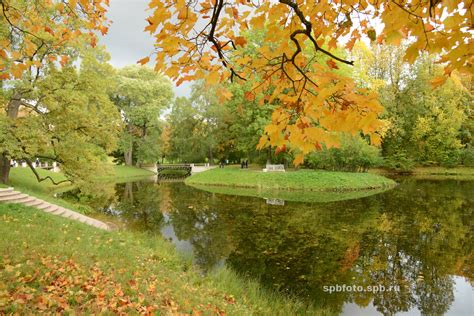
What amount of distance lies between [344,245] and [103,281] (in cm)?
792

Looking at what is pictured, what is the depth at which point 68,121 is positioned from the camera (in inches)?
673

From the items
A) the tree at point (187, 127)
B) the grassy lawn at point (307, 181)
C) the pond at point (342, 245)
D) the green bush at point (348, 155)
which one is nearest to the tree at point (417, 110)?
the green bush at point (348, 155)

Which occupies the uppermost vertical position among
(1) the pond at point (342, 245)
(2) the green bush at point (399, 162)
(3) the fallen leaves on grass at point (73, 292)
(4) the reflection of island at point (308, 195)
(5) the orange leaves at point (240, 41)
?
(5) the orange leaves at point (240, 41)

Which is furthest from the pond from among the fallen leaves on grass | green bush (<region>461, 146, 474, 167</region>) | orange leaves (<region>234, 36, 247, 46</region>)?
green bush (<region>461, 146, 474, 167</region>)

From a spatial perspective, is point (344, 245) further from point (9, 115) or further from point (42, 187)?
point (42, 187)

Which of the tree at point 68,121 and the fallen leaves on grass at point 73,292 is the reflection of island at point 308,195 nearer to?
the tree at point 68,121

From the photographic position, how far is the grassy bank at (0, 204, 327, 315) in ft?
14.9

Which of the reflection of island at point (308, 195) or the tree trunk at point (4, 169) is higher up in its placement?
the tree trunk at point (4, 169)

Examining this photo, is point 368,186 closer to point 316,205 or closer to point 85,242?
point 316,205

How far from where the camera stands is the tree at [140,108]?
44031 millimetres

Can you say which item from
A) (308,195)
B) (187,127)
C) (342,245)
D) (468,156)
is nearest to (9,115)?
(342,245)

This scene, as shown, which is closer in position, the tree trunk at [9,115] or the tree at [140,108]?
the tree trunk at [9,115]

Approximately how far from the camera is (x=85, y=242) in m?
8.08

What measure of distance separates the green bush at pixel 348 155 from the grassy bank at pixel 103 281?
72.2ft
